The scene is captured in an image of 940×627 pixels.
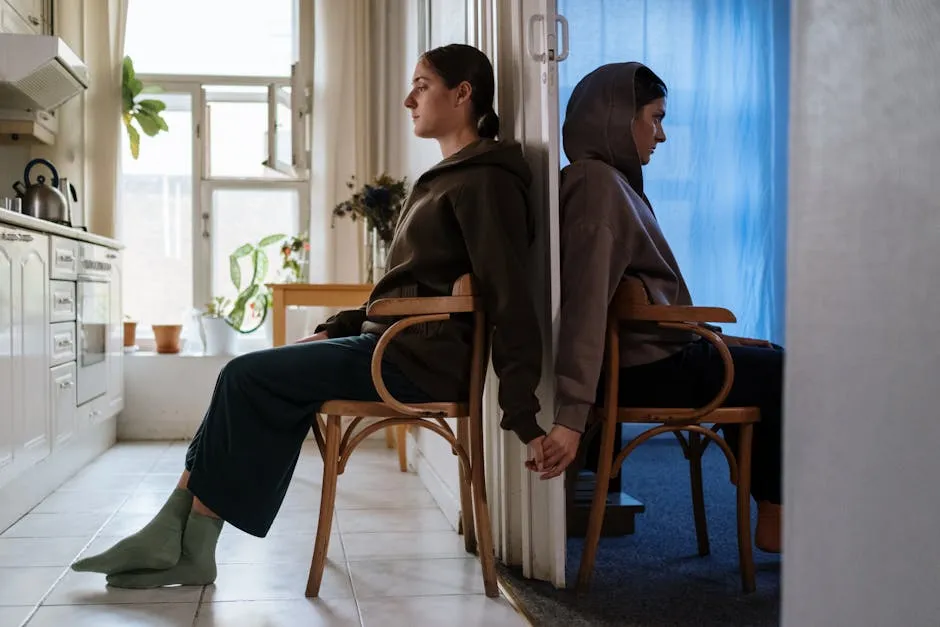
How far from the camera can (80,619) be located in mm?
1858

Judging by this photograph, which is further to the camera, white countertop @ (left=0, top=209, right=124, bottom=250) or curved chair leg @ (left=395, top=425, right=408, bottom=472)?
curved chair leg @ (left=395, top=425, right=408, bottom=472)

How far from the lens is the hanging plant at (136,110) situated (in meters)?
4.69

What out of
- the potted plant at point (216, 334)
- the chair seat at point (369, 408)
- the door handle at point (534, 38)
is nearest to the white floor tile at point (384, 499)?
the chair seat at point (369, 408)

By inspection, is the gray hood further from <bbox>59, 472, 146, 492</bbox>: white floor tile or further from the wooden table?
<bbox>59, 472, 146, 492</bbox>: white floor tile

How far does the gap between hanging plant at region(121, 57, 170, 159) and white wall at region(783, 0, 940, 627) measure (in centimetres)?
464

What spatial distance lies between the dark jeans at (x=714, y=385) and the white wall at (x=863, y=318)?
148 centimetres

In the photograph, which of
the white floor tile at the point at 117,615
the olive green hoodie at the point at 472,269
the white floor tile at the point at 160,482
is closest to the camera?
the white floor tile at the point at 117,615

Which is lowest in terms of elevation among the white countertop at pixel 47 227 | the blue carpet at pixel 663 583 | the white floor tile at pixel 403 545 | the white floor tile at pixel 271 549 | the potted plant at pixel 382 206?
the white floor tile at pixel 403 545

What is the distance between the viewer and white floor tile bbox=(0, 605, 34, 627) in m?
1.83

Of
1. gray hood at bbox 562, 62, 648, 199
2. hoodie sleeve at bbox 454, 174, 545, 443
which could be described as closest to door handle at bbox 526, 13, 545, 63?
gray hood at bbox 562, 62, 648, 199

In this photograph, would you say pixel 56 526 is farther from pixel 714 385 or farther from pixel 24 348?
pixel 714 385

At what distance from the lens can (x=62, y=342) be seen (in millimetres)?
3309

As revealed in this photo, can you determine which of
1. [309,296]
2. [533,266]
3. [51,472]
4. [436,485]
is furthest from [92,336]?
[533,266]

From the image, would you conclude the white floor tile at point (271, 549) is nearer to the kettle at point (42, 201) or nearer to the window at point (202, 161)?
the kettle at point (42, 201)
